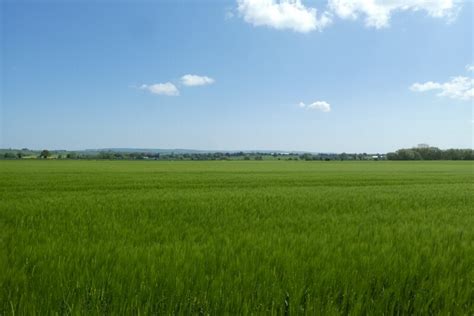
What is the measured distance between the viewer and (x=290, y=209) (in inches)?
334

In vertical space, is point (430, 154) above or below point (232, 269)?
above

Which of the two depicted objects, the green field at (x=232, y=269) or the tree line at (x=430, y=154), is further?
the tree line at (x=430, y=154)

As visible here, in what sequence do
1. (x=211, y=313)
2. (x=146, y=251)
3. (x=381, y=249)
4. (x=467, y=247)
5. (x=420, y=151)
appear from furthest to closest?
(x=420, y=151)
(x=467, y=247)
(x=381, y=249)
(x=146, y=251)
(x=211, y=313)

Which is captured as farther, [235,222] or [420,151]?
[420,151]

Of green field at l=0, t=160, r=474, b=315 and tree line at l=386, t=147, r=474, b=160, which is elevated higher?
tree line at l=386, t=147, r=474, b=160

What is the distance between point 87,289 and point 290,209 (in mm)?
6170

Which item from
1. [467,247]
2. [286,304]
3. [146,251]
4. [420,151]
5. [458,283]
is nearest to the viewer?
[286,304]

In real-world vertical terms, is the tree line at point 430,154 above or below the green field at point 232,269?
above

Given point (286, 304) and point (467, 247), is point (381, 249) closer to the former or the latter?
point (467, 247)

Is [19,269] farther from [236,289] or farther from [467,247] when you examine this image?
[467,247]

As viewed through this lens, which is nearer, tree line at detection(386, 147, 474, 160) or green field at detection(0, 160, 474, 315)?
green field at detection(0, 160, 474, 315)

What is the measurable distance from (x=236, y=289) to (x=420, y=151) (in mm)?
147821

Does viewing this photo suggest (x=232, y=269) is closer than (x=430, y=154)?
Yes

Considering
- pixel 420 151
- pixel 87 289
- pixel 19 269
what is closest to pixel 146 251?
pixel 87 289
